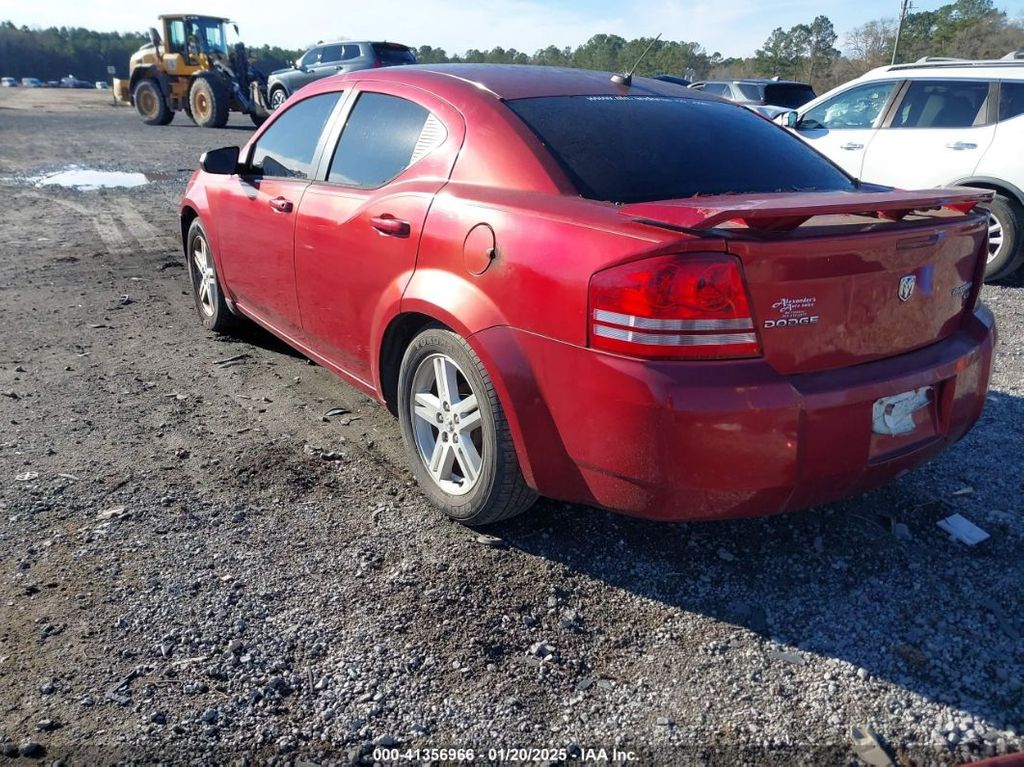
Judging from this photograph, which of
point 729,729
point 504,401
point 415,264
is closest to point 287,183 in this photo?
point 415,264

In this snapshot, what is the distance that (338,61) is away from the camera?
851 inches

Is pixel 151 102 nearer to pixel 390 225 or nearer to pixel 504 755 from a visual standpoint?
pixel 390 225

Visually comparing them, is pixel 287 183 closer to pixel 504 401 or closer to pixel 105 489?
pixel 105 489

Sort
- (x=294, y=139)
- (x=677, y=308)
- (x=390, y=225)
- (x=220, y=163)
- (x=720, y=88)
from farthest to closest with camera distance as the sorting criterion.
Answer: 1. (x=720, y=88)
2. (x=220, y=163)
3. (x=294, y=139)
4. (x=390, y=225)
5. (x=677, y=308)

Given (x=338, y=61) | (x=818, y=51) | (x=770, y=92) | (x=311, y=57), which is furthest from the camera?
(x=818, y=51)

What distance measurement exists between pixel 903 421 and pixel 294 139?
3.18m

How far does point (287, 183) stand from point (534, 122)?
5.18ft

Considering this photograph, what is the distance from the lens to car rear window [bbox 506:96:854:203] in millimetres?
2766

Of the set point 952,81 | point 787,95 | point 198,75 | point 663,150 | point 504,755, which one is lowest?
point 504,755

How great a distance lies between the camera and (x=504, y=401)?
2600 mm

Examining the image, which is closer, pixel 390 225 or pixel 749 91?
pixel 390 225

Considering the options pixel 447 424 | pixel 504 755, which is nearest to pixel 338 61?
pixel 447 424

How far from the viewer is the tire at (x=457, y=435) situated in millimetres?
2703

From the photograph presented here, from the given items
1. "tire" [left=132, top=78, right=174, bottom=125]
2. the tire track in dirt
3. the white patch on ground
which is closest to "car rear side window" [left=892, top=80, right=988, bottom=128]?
the tire track in dirt
